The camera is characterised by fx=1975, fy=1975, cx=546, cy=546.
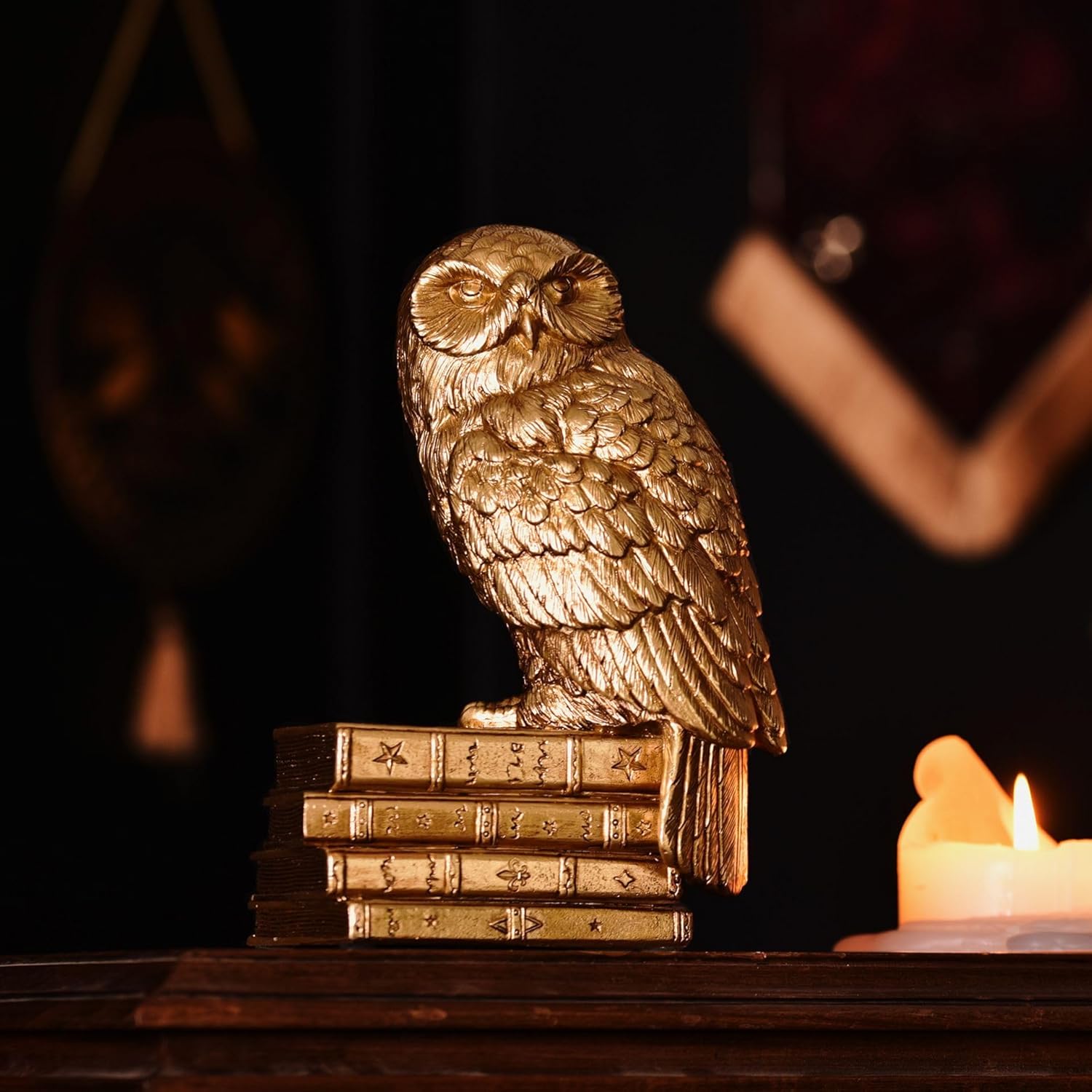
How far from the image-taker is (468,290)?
1090 mm

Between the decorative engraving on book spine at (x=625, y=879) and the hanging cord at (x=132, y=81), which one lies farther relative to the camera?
the hanging cord at (x=132, y=81)

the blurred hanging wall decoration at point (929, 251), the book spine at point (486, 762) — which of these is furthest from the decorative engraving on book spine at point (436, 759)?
the blurred hanging wall decoration at point (929, 251)

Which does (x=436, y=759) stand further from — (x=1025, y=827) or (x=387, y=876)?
(x=1025, y=827)

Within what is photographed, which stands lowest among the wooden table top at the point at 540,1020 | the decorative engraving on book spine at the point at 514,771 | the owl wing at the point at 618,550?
the wooden table top at the point at 540,1020

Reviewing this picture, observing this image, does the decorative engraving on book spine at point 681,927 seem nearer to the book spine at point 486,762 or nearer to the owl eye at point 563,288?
the book spine at point 486,762

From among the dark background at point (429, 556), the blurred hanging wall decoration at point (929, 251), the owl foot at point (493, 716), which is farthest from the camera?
the blurred hanging wall decoration at point (929, 251)

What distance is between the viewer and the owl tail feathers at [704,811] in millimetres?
971

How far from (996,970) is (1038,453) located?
4.17 feet

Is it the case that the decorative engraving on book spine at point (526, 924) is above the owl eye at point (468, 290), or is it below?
below

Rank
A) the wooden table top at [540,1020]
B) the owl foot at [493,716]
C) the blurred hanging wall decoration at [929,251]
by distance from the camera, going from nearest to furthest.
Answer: the wooden table top at [540,1020] → the owl foot at [493,716] → the blurred hanging wall decoration at [929,251]

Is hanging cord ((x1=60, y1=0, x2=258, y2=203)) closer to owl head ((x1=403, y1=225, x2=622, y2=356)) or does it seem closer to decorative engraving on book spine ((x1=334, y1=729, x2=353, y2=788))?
owl head ((x1=403, y1=225, x2=622, y2=356))

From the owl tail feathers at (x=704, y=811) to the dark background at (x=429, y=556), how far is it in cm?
101

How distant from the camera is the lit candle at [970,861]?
108cm

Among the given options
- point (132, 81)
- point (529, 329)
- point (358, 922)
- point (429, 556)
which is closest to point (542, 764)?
point (358, 922)
